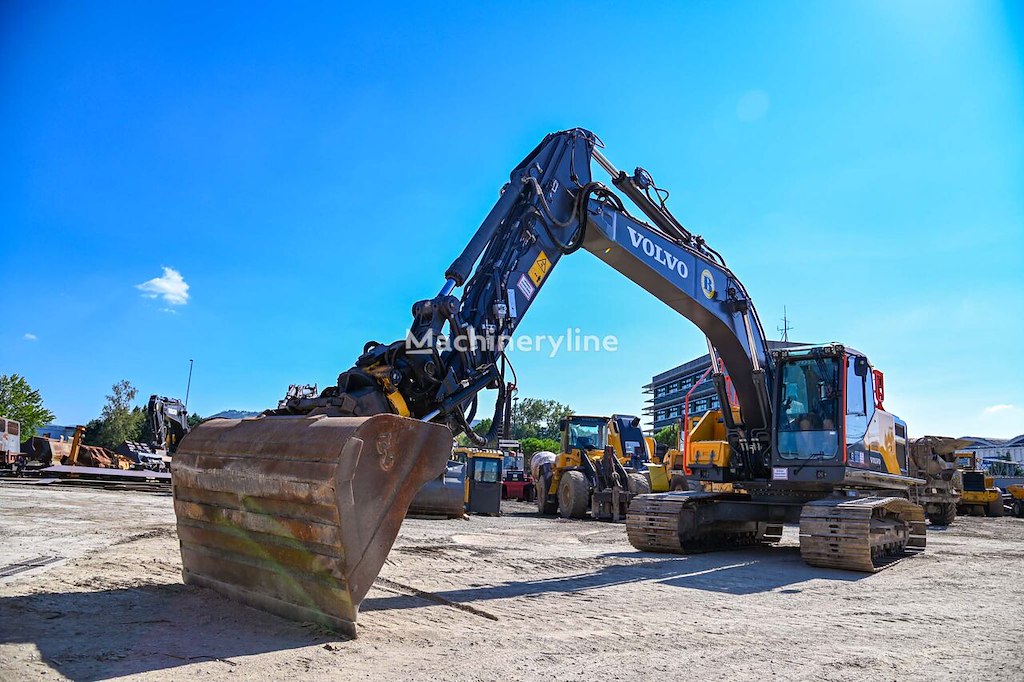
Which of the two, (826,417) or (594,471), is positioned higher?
(826,417)

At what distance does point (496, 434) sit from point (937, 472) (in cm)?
1647

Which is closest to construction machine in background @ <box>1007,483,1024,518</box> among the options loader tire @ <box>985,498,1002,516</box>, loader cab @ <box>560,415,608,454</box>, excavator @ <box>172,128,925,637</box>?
loader tire @ <box>985,498,1002,516</box>

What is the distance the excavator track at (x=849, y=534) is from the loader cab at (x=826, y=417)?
520mm

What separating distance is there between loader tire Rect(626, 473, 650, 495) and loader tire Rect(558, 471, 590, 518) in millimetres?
1061

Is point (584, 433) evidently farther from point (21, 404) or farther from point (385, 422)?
point (21, 404)

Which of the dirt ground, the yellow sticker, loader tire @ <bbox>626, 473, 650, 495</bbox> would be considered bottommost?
the dirt ground

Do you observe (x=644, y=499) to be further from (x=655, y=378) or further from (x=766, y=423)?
(x=655, y=378)

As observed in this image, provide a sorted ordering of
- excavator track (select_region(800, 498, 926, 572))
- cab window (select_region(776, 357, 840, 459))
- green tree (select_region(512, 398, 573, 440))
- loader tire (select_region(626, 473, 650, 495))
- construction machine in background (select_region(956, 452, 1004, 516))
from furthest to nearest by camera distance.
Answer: green tree (select_region(512, 398, 573, 440)) → construction machine in background (select_region(956, 452, 1004, 516)) → loader tire (select_region(626, 473, 650, 495)) → cab window (select_region(776, 357, 840, 459)) → excavator track (select_region(800, 498, 926, 572))

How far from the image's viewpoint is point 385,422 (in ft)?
13.7

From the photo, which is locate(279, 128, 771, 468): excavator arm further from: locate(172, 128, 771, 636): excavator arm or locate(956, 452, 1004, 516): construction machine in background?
locate(956, 452, 1004, 516): construction machine in background

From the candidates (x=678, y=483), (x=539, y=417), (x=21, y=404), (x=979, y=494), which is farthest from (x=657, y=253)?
(x=539, y=417)

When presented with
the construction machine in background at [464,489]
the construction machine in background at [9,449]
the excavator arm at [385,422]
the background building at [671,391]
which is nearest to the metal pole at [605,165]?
the excavator arm at [385,422]

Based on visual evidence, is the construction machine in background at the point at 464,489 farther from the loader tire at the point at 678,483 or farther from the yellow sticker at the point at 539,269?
the yellow sticker at the point at 539,269

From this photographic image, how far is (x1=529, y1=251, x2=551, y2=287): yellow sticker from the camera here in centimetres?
744
